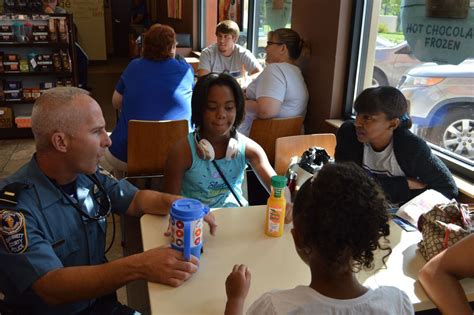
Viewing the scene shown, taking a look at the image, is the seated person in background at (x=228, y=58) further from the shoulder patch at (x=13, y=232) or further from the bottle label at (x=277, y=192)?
the shoulder patch at (x=13, y=232)

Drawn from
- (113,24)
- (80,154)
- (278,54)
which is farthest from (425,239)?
(113,24)

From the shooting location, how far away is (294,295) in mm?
861

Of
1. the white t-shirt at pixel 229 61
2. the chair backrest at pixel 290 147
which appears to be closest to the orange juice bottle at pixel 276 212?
the chair backrest at pixel 290 147

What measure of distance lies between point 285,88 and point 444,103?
99 cm

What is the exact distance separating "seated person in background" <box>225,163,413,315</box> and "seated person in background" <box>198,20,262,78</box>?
3181 mm

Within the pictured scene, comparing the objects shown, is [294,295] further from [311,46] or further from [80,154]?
[311,46]

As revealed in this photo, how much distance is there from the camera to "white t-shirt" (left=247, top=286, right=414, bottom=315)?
826 mm

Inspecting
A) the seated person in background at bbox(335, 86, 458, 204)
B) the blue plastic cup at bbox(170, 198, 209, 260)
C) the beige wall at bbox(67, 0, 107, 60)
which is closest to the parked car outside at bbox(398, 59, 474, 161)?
the seated person in background at bbox(335, 86, 458, 204)

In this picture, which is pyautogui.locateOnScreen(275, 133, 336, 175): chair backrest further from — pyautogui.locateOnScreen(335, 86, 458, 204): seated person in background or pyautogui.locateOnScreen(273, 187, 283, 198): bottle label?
pyautogui.locateOnScreen(273, 187, 283, 198): bottle label

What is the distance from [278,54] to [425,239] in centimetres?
196

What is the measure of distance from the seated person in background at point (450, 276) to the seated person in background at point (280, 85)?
1.72 meters

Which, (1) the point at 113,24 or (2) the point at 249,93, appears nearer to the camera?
(2) the point at 249,93

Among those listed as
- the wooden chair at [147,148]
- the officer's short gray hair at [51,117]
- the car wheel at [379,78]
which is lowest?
the wooden chair at [147,148]

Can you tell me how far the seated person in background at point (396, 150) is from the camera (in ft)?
5.94
